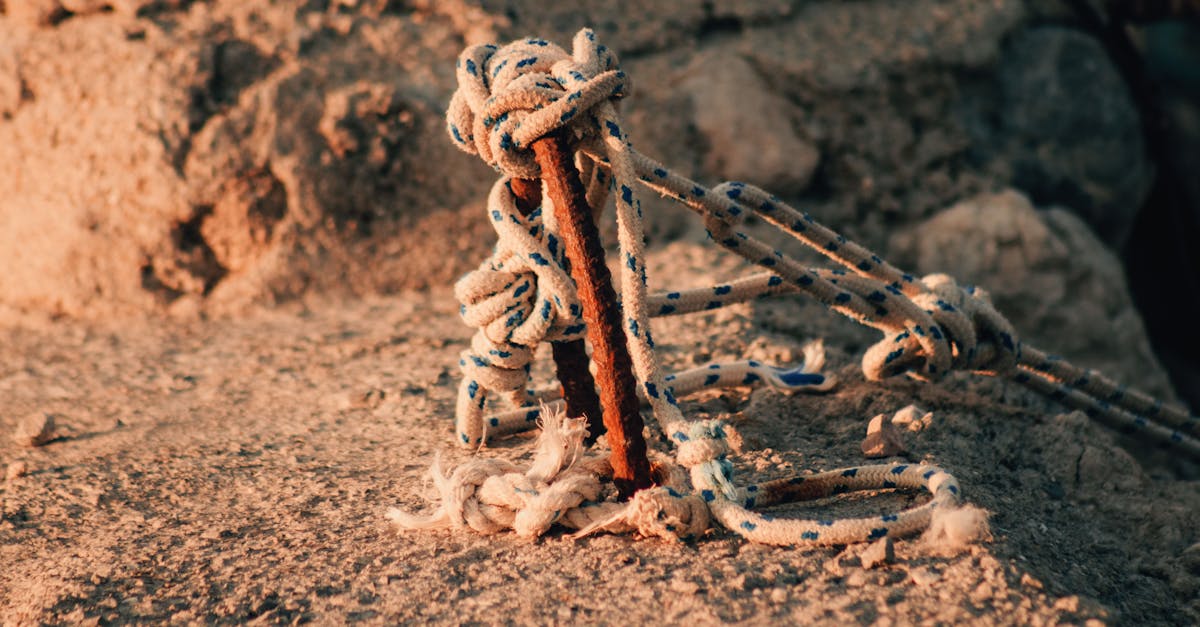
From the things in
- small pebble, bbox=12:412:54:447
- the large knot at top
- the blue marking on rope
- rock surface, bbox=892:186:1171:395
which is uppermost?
the large knot at top

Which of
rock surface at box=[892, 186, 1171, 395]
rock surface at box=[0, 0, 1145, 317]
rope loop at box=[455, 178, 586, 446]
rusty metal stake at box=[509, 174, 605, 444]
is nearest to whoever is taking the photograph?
rope loop at box=[455, 178, 586, 446]

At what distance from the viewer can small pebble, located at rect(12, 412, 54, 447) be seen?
2023mm

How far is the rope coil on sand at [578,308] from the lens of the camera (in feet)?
4.79

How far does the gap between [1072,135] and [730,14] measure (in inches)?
43.5

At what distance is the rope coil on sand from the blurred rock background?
1035 millimetres

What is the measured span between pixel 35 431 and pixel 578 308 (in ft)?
3.66

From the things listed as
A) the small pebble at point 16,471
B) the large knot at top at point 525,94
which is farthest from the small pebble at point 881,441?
the small pebble at point 16,471

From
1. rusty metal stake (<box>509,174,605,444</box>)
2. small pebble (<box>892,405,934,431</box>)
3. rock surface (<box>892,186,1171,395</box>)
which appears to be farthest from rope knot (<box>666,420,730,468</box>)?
rock surface (<box>892,186,1171,395</box>)

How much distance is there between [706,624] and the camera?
1.30 m

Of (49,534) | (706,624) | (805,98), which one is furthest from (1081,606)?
(805,98)

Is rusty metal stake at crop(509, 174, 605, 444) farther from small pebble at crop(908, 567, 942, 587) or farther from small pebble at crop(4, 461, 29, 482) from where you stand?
small pebble at crop(4, 461, 29, 482)

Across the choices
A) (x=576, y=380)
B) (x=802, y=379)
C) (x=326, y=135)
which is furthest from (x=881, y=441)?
(x=326, y=135)

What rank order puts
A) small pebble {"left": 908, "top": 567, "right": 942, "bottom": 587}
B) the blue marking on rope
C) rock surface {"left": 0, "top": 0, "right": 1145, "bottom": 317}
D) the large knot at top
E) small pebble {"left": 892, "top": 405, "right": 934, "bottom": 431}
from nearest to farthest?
1. small pebble {"left": 908, "top": 567, "right": 942, "bottom": 587}
2. the large knot at top
3. small pebble {"left": 892, "top": 405, "right": 934, "bottom": 431}
4. the blue marking on rope
5. rock surface {"left": 0, "top": 0, "right": 1145, "bottom": 317}

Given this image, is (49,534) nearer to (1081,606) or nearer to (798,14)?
(1081,606)
